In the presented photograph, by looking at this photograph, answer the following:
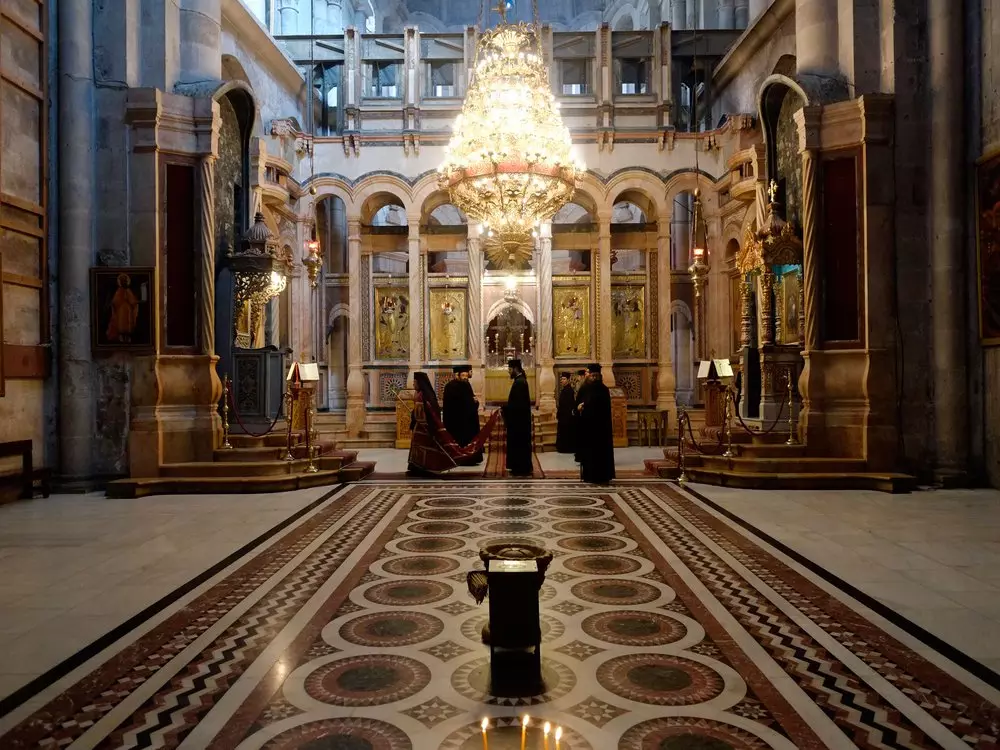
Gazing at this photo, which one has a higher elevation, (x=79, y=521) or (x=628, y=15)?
(x=628, y=15)

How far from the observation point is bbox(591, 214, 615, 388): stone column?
15.0 m

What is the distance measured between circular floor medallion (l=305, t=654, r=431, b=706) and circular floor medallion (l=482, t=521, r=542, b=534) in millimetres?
2756

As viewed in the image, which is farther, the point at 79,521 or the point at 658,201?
the point at 658,201

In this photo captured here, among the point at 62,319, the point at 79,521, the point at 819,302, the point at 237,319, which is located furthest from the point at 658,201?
the point at 79,521

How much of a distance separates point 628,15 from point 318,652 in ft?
85.7

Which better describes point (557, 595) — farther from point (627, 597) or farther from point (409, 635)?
point (409, 635)

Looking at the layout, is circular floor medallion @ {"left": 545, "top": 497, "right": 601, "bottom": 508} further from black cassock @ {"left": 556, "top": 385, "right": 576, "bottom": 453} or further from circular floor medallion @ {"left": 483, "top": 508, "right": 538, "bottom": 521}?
black cassock @ {"left": 556, "top": 385, "right": 576, "bottom": 453}

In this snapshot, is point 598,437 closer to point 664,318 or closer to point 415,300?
point 664,318

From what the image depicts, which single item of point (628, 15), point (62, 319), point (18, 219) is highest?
point (628, 15)

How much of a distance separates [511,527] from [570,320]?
33.8ft

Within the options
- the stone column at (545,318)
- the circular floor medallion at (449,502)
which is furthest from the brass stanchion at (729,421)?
the stone column at (545,318)

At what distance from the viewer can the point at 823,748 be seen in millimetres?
2469

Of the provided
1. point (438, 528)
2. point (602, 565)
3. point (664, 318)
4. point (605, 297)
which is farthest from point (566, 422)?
point (602, 565)

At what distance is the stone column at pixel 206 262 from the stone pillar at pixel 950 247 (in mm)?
8797
